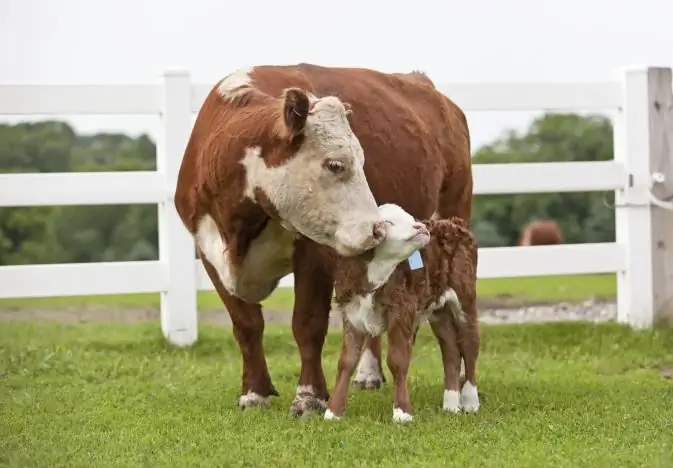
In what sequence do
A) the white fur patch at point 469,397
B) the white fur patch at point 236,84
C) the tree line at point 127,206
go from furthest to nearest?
1. the tree line at point 127,206
2. the white fur patch at point 236,84
3. the white fur patch at point 469,397

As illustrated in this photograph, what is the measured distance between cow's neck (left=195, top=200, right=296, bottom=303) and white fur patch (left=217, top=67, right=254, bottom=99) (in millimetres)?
577

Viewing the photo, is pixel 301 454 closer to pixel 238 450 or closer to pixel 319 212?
pixel 238 450

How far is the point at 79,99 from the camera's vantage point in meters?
8.11

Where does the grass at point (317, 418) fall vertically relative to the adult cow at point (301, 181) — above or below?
below

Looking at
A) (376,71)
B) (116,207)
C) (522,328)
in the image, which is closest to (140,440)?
(376,71)

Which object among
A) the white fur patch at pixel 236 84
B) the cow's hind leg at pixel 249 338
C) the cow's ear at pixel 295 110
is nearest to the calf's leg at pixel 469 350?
the cow's hind leg at pixel 249 338

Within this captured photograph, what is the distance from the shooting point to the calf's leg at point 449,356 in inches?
225

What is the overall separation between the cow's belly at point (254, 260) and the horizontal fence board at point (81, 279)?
2139 millimetres

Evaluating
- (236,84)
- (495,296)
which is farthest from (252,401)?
(495,296)

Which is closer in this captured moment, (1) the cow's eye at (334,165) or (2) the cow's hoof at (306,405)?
(1) the cow's eye at (334,165)

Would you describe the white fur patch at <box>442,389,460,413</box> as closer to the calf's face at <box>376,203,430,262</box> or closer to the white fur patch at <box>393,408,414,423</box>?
the white fur patch at <box>393,408,414,423</box>

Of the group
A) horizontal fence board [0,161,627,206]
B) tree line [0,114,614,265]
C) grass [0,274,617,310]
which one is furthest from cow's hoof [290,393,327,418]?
tree line [0,114,614,265]

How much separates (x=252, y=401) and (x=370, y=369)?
107cm

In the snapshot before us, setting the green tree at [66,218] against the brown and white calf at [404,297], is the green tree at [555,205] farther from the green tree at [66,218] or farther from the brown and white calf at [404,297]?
the brown and white calf at [404,297]
